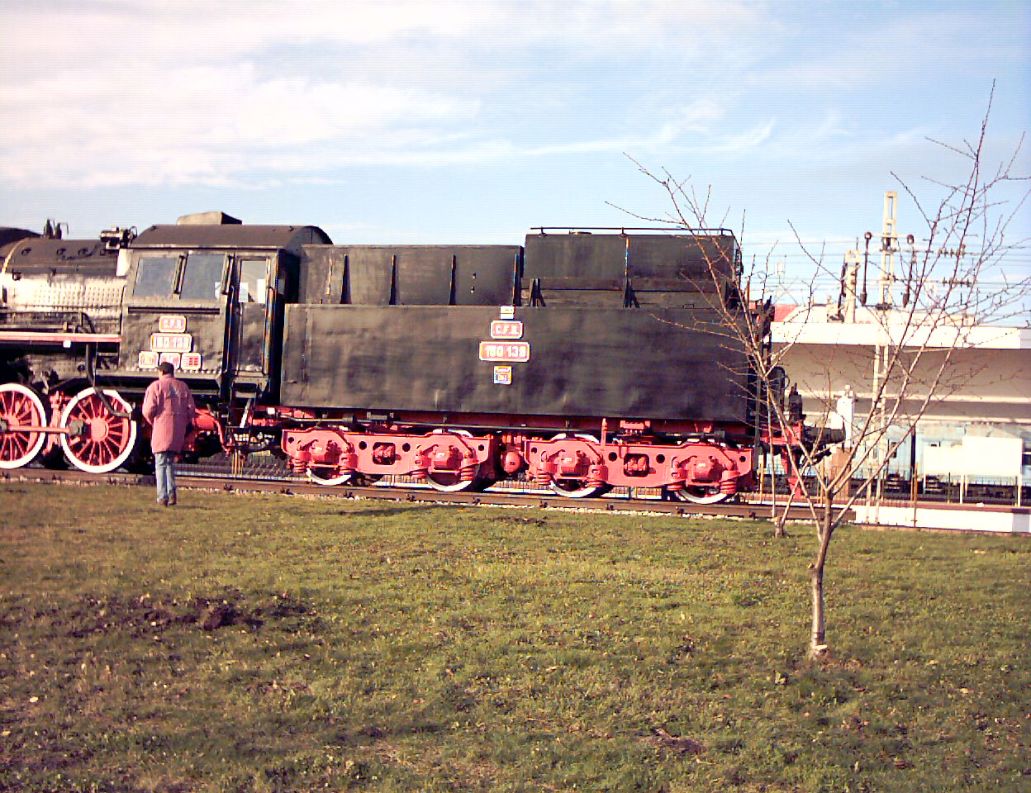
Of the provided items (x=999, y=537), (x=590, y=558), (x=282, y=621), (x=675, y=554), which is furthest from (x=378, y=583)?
(x=999, y=537)

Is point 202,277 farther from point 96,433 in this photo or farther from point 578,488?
point 578,488

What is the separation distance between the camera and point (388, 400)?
49.3ft

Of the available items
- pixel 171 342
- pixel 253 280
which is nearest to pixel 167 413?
pixel 171 342

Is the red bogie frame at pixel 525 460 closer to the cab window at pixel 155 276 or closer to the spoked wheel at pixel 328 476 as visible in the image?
the spoked wheel at pixel 328 476

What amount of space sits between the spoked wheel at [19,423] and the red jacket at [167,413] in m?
4.27

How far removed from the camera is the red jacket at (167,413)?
1326 cm

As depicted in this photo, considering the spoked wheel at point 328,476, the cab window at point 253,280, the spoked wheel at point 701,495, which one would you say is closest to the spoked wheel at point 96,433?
the cab window at point 253,280

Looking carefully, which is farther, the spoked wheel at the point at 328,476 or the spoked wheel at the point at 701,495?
the spoked wheel at the point at 328,476

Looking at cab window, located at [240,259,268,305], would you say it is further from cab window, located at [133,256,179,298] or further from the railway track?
the railway track

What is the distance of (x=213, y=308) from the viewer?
15.3m

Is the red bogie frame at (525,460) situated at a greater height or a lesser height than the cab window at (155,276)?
lesser

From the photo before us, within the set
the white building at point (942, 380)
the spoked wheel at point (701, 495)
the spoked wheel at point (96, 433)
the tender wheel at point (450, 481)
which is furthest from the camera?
the white building at point (942, 380)

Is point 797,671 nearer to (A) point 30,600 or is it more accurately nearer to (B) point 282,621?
(B) point 282,621

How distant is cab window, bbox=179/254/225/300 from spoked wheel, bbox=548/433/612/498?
19.1ft
